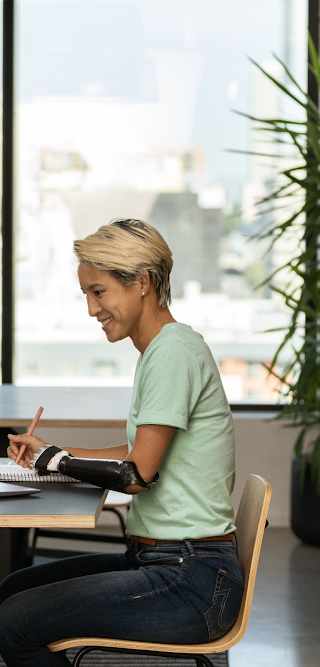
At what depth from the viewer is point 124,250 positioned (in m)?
1.41

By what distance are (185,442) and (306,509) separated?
2235 millimetres

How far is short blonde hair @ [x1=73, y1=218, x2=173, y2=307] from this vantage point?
141cm

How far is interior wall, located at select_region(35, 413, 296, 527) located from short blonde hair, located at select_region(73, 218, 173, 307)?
2.47m

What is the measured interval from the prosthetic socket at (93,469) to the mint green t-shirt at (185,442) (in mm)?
54

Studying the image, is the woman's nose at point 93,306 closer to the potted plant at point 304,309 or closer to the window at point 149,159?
the potted plant at point 304,309

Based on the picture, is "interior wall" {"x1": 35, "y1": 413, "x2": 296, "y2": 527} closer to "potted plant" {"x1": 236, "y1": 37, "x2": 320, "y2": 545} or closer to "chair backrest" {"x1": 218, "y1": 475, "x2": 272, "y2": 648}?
"potted plant" {"x1": 236, "y1": 37, "x2": 320, "y2": 545}

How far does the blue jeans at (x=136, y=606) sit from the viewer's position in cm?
126

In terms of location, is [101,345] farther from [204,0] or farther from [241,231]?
[204,0]

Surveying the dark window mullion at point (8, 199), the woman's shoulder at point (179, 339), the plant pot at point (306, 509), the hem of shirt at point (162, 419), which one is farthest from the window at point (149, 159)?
the hem of shirt at point (162, 419)

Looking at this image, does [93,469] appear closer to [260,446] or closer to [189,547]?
[189,547]

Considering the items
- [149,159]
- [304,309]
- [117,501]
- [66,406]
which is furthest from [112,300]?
[149,159]

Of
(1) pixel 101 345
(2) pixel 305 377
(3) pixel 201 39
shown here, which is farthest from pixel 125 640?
(3) pixel 201 39

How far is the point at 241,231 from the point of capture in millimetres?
4105

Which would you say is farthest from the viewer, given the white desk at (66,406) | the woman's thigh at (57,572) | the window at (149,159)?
the window at (149,159)
